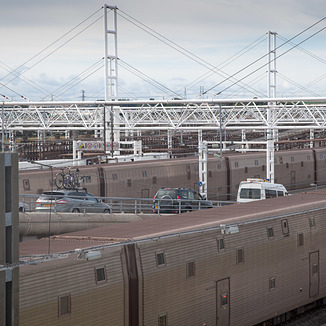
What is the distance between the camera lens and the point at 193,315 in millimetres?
13398

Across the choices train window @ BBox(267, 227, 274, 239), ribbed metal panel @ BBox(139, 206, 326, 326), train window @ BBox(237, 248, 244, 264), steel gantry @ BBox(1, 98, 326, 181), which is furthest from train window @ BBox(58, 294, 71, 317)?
steel gantry @ BBox(1, 98, 326, 181)

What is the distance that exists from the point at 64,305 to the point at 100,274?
1025 millimetres

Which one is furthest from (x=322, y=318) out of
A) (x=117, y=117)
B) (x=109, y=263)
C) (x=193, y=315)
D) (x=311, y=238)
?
(x=117, y=117)

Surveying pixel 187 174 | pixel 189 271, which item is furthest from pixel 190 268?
pixel 187 174

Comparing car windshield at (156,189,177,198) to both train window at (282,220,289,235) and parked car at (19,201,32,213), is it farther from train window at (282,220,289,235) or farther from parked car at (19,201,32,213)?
train window at (282,220,289,235)

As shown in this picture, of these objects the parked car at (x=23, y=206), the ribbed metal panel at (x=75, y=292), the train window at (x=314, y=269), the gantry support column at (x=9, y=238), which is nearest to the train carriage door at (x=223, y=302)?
the ribbed metal panel at (x=75, y=292)

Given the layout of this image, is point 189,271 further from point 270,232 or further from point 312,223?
point 312,223

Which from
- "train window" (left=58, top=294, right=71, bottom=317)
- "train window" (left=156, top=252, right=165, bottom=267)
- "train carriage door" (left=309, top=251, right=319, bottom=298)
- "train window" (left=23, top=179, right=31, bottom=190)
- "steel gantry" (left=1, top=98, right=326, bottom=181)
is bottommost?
"train carriage door" (left=309, top=251, right=319, bottom=298)

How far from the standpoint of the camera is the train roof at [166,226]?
12188mm

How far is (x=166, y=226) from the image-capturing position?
14.2m

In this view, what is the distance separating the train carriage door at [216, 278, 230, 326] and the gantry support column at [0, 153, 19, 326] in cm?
619

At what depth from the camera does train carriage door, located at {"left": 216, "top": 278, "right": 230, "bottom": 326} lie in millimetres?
14172

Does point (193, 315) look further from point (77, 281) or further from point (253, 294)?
point (77, 281)

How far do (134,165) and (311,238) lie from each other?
1811 cm
